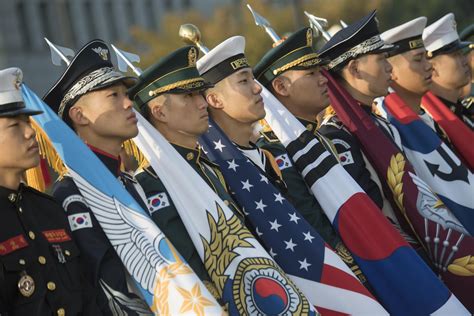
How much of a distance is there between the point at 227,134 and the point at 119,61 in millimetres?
801

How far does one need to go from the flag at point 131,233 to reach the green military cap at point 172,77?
754 millimetres

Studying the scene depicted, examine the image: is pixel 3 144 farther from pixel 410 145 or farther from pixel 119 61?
pixel 410 145

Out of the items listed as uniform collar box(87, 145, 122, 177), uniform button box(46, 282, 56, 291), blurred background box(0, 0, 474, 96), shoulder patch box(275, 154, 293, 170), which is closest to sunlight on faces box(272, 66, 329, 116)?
shoulder patch box(275, 154, 293, 170)

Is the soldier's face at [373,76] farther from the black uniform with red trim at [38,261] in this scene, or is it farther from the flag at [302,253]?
the black uniform with red trim at [38,261]

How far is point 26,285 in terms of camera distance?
5.38m

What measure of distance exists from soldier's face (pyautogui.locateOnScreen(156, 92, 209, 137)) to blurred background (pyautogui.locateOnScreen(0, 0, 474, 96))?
14226 millimetres

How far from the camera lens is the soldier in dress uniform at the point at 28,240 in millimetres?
5379

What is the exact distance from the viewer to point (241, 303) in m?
6.19

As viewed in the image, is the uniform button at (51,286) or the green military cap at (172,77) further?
the green military cap at (172,77)

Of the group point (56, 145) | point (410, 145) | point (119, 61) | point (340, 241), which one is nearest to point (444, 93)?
point (410, 145)

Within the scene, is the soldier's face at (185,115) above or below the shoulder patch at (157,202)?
above

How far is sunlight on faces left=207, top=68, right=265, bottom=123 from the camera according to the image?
7160mm

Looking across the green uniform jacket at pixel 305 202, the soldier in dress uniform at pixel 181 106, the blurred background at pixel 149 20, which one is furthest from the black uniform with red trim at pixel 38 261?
the blurred background at pixel 149 20

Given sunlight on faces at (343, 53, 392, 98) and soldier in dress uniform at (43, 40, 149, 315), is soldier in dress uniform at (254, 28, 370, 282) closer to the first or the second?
sunlight on faces at (343, 53, 392, 98)
